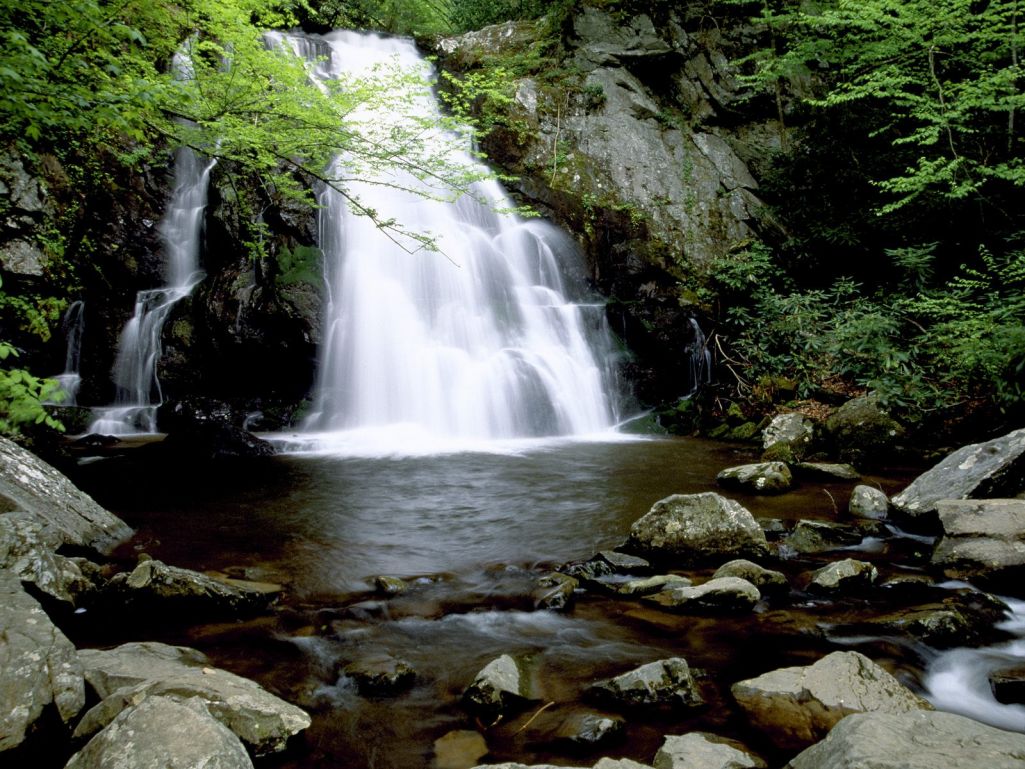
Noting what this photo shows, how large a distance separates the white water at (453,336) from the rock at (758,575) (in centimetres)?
700

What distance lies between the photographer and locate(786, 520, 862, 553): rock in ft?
16.3

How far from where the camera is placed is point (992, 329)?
8.12m

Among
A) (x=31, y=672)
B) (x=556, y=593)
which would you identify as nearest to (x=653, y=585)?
(x=556, y=593)

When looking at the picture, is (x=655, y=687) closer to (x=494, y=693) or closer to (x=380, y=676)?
(x=494, y=693)

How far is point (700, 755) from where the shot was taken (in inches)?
90.0

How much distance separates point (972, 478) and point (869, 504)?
91cm

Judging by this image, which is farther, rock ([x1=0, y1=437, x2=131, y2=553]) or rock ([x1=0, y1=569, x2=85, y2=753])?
rock ([x1=0, y1=437, x2=131, y2=553])

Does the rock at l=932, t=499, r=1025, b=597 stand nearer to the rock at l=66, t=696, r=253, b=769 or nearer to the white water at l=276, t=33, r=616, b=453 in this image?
the rock at l=66, t=696, r=253, b=769

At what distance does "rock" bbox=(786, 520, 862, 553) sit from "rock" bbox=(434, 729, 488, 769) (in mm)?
3415

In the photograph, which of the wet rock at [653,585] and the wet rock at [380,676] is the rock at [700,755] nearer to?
the wet rock at [380,676]

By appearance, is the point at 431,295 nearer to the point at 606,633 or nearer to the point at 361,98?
the point at 361,98

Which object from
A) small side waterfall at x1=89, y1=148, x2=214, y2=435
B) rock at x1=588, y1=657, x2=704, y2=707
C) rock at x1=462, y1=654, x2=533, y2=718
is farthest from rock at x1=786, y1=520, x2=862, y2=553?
small side waterfall at x1=89, y1=148, x2=214, y2=435

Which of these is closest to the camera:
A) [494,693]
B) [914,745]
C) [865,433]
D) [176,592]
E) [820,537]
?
[914,745]

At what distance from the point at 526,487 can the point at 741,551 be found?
346 centimetres
